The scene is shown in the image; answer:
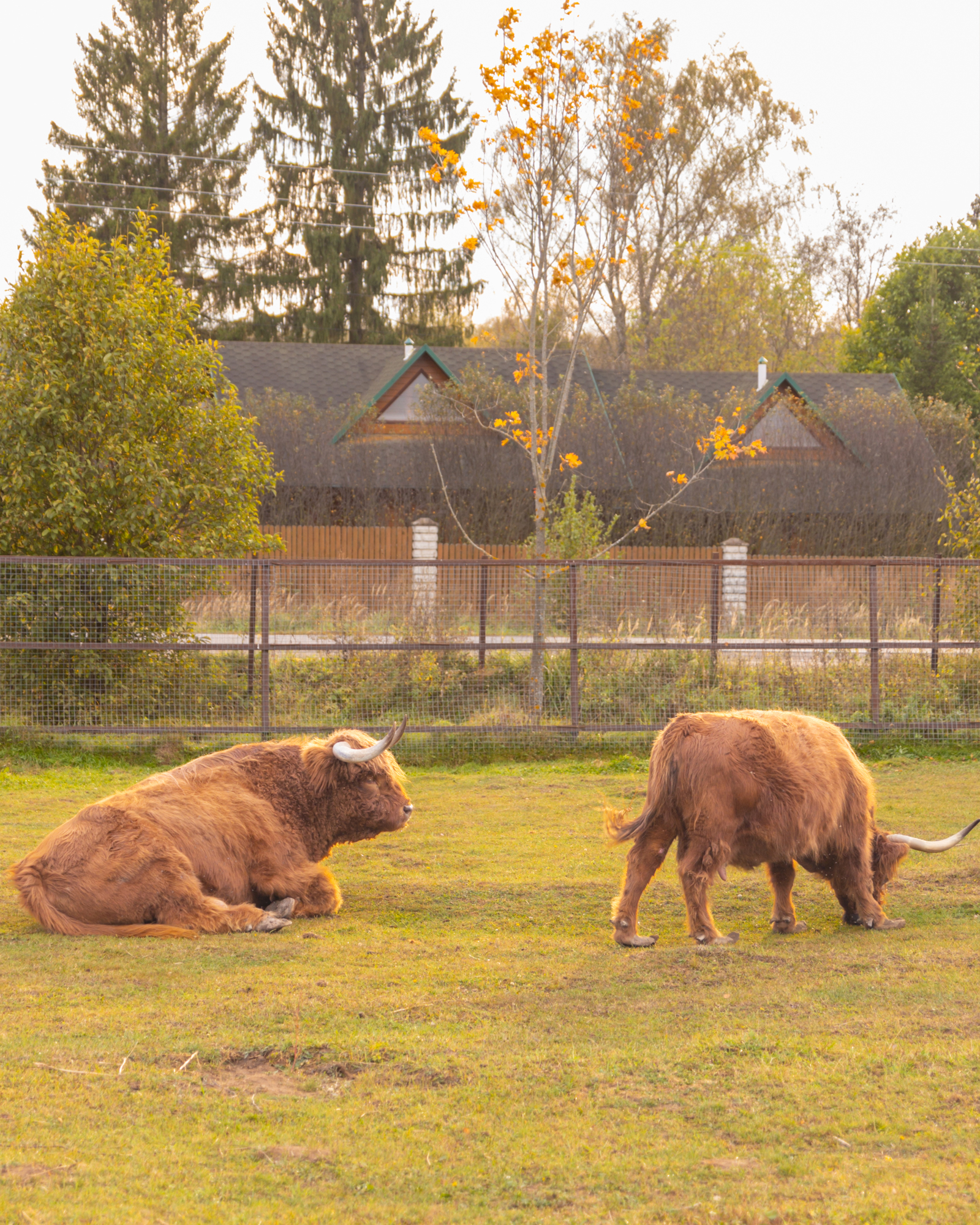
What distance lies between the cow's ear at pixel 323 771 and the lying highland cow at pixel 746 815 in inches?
62.9

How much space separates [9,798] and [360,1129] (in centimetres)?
742

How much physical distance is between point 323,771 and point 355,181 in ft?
139

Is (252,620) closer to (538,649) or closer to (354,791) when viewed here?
(538,649)

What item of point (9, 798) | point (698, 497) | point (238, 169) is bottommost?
point (9, 798)

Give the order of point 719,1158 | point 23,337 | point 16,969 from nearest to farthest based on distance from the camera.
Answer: point 719,1158, point 16,969, point 23,337

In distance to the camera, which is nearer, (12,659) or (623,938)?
(623,938)

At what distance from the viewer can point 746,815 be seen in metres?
5.91

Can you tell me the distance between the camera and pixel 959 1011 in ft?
15.5

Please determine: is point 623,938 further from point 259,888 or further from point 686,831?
point 259,888

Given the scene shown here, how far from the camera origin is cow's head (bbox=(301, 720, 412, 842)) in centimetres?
684

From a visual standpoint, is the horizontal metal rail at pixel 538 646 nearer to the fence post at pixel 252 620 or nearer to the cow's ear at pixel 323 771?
the fence post at pixel 252 620

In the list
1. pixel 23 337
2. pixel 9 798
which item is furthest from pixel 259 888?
pixel 23 337

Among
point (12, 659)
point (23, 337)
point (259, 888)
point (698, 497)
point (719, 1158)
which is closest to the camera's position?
point (719, 1158)

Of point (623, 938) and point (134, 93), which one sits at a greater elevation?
point (134, 93)
